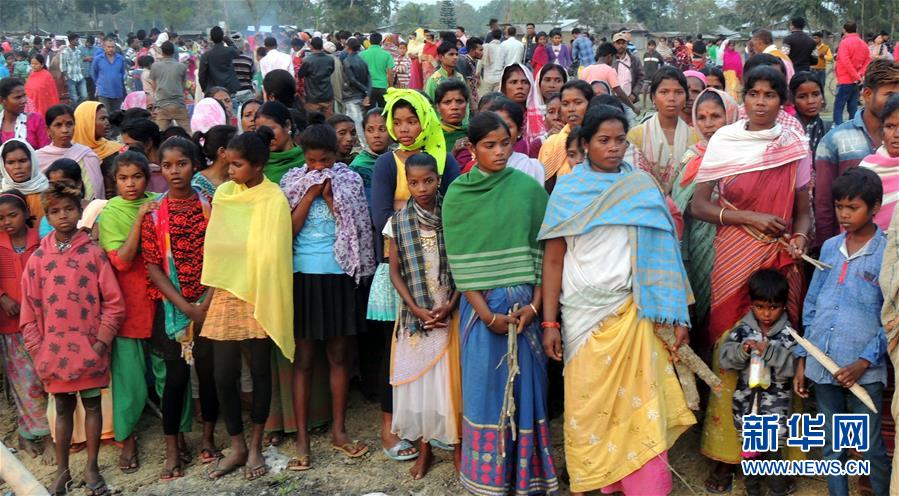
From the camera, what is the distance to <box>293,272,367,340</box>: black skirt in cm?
437

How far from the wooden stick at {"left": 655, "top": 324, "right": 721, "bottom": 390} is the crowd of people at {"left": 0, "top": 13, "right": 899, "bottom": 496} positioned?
1.1 inches

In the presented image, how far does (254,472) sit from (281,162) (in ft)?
5.59

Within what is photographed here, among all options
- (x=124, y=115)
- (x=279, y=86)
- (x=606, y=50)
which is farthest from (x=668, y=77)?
(x=606, y=50)

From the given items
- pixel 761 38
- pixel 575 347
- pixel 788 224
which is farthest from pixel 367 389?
pixel 761 38

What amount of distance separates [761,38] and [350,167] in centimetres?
757

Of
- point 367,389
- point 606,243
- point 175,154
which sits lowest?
point 367,389

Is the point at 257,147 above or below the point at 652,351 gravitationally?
above

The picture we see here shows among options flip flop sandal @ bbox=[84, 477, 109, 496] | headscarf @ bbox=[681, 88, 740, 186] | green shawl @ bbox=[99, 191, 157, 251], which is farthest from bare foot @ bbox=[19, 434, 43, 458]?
headscarf @ bbox=[681, 88, 740, 186]

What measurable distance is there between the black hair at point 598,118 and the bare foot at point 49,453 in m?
3.60

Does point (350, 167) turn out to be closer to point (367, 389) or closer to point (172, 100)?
point (367, 389)

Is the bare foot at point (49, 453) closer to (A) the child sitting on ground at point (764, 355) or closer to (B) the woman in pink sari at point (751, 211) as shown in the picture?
(B) the woman in pink sari at point (751, 211)

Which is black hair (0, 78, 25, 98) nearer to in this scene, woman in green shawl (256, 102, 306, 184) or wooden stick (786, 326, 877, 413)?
woman in green shawl (256, 102, 306, 184)

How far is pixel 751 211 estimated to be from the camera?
154 inches

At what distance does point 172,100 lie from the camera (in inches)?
465
